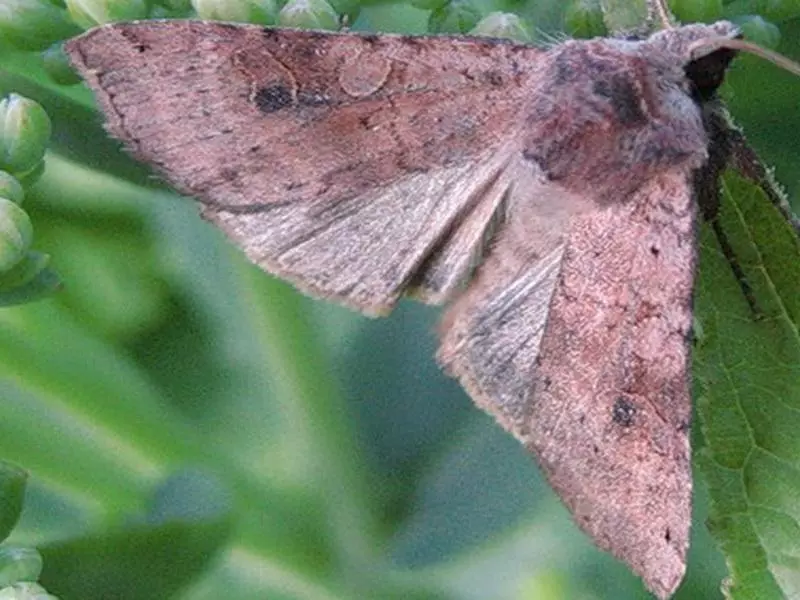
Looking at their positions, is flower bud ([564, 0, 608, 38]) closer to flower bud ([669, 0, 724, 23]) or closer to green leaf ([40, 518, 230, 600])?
flower bud ([669, 0, 724, 23])

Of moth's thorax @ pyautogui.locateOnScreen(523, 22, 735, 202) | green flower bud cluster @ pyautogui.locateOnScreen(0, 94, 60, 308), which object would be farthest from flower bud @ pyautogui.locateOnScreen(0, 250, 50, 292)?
moth's thorax @ pyautogui.locateOnScreen(523, 22, 735, 202)

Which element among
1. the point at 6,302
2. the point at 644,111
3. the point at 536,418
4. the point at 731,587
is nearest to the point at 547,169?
the point at 644,111

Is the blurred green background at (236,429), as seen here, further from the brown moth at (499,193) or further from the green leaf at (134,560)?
the brown moth at (499,193)

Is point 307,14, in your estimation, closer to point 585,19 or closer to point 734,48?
point 585,19

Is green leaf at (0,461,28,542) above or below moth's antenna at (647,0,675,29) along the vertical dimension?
below

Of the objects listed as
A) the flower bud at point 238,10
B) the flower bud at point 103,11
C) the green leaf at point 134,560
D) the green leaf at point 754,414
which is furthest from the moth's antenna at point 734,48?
the green leaf at point 134,560
